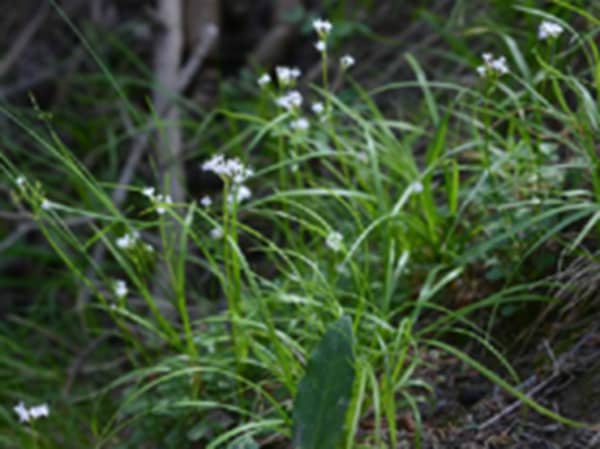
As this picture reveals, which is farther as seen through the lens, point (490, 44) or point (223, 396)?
point (490, 44)

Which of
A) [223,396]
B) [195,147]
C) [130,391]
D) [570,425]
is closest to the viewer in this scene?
[570,425]

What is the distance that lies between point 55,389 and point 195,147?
1070 mm

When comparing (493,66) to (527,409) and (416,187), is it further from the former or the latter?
(527,409)

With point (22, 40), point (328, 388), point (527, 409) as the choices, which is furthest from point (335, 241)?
point (22, 40)

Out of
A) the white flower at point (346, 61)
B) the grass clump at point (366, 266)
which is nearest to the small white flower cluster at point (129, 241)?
the grass clump at point (366, 266)

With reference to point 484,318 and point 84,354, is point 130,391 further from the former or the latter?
point 484,318

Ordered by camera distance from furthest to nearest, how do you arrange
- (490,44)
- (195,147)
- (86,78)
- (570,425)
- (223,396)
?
(86,78) → (195,147) → (490,44) → (223,396) → (570,425)

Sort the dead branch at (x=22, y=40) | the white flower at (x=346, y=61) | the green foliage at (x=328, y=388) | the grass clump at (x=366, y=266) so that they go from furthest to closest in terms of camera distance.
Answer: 1. the dead branch at (x=22, y=40)
2. the white flower at (x=346, y=61)
3. the grass clump at (x=366, y=266)
4. the green foliage at (x=328, y=388)

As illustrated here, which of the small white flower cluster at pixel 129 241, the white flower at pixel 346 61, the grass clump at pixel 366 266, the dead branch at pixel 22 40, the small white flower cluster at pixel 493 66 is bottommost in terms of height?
the grass clump at pixel 366 266

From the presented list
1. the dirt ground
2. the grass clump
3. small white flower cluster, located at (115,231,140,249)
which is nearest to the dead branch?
the grass clump

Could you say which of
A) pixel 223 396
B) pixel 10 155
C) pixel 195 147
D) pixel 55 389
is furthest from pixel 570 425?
pixel 10 155

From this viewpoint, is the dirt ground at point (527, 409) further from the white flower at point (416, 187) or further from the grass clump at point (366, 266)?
the white flower at point (416, 187)

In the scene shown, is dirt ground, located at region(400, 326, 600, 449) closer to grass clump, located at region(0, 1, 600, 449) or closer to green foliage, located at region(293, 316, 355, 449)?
grass clump, located at region(0, 1, 600, 449)

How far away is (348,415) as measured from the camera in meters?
1.62
